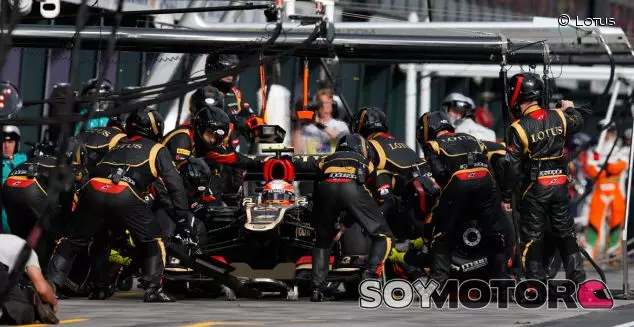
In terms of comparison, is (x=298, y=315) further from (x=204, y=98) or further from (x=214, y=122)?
(x=204, y=98)

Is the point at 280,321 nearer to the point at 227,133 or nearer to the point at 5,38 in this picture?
the point at 227,133

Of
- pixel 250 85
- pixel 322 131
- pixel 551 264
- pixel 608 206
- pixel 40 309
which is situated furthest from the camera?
pixel 250 85

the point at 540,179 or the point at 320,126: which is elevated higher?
the point at 320,126

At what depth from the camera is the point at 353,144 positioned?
1722 centimetres

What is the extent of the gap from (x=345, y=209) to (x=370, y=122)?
48.8 inches

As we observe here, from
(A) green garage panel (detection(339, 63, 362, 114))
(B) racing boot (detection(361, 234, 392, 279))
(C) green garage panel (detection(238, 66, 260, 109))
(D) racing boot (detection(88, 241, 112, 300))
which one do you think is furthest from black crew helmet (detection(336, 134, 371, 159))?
(A) green garage panel (detection(339, 63, 362, 114))

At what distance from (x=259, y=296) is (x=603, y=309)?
352 cm

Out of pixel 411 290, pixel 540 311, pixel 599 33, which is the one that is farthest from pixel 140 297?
pixel 599 33

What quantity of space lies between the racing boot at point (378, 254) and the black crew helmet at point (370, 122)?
1.38 meters

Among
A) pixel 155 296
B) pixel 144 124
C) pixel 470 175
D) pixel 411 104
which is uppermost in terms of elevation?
pixel 411 104

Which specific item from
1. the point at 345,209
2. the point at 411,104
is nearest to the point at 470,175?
the point at 345,209

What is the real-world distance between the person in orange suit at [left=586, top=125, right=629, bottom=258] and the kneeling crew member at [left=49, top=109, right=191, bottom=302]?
36.1 feet

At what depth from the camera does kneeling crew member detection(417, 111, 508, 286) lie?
17094mm

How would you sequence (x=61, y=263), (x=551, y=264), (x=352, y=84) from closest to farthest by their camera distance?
(x=61, y=263) < (x=551, y=264) < (x=352, y=84)
